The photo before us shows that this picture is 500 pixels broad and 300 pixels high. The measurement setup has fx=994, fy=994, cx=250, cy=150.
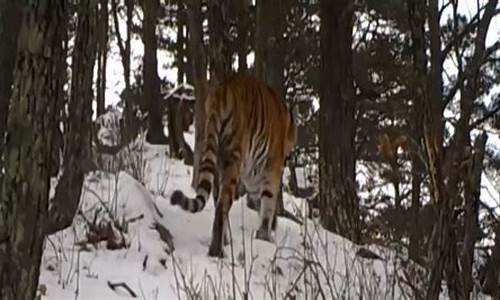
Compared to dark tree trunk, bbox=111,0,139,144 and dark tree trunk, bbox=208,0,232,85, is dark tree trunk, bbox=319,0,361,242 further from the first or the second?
dark tree trunk, bbox=111,0,139,144

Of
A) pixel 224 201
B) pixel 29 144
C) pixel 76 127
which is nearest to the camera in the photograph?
pixel 29 144

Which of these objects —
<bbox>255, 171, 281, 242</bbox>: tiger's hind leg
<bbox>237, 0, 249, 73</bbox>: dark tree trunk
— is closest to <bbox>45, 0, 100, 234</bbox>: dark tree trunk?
<bbox>255, 171, 281, 242</bbox>: tiger's hind leg

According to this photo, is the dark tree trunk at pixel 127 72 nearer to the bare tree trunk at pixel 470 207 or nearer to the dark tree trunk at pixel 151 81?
the dark tree trunk at pixel 151 81

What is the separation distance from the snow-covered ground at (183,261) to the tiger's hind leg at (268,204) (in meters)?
0.11

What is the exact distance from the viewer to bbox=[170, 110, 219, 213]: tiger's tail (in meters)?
7.46

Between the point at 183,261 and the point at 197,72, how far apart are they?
12.1 feet

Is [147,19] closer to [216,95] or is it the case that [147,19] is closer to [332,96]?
[332,96]

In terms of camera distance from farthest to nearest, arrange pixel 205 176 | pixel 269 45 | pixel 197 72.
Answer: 1. pixel 269 45
2. pixel 197 72
3. pixel 205 176

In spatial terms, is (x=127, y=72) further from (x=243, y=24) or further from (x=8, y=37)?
(x=8, y=37)

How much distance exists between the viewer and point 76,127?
6.84 metres

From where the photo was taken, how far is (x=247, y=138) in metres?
8.70

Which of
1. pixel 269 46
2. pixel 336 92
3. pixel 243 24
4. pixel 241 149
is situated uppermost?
pixel 243 24

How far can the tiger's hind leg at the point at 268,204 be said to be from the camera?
8602 millimetres

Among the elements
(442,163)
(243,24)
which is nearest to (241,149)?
(442,163)
